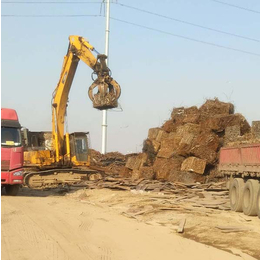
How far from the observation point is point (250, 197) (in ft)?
52.4

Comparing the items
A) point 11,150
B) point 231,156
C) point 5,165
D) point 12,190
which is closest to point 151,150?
point 12,190

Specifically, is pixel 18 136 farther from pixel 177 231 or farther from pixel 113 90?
pixel 177 231

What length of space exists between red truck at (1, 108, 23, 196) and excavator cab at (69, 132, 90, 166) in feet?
20.2

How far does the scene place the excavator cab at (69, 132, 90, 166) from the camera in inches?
1086

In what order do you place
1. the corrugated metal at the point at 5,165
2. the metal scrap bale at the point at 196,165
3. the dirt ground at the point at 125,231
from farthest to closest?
the metal scrap bale at the point at 196,165, the corrugated metal at the point at 5,165, the dirt ground at the point at 125,231

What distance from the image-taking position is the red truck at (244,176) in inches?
617

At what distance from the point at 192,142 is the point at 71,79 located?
24.1ft

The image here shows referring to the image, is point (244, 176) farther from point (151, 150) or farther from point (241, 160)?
point (151, 150)

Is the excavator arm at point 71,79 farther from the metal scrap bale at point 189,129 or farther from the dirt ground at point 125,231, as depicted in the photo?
the dirt ground at point 125,231

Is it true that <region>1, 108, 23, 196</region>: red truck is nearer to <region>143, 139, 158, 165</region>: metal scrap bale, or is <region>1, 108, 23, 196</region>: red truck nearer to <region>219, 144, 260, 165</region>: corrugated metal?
<region>219, 144, 260, 165</region>: corrugated metal

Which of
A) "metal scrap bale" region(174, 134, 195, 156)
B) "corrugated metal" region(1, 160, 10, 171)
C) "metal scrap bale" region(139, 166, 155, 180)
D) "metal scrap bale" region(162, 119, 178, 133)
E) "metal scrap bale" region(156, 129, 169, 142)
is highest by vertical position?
"metal scrap bale" region(162, 119, 178, 133)

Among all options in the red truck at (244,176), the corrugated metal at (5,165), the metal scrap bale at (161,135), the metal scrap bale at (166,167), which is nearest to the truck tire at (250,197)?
the red truck at (244,176)

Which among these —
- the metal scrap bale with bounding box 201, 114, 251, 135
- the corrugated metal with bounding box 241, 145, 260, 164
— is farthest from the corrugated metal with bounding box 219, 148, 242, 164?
the metal scrap bale with bounding box 201, 114, 251, 135

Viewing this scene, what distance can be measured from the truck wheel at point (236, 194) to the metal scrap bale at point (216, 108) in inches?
337
